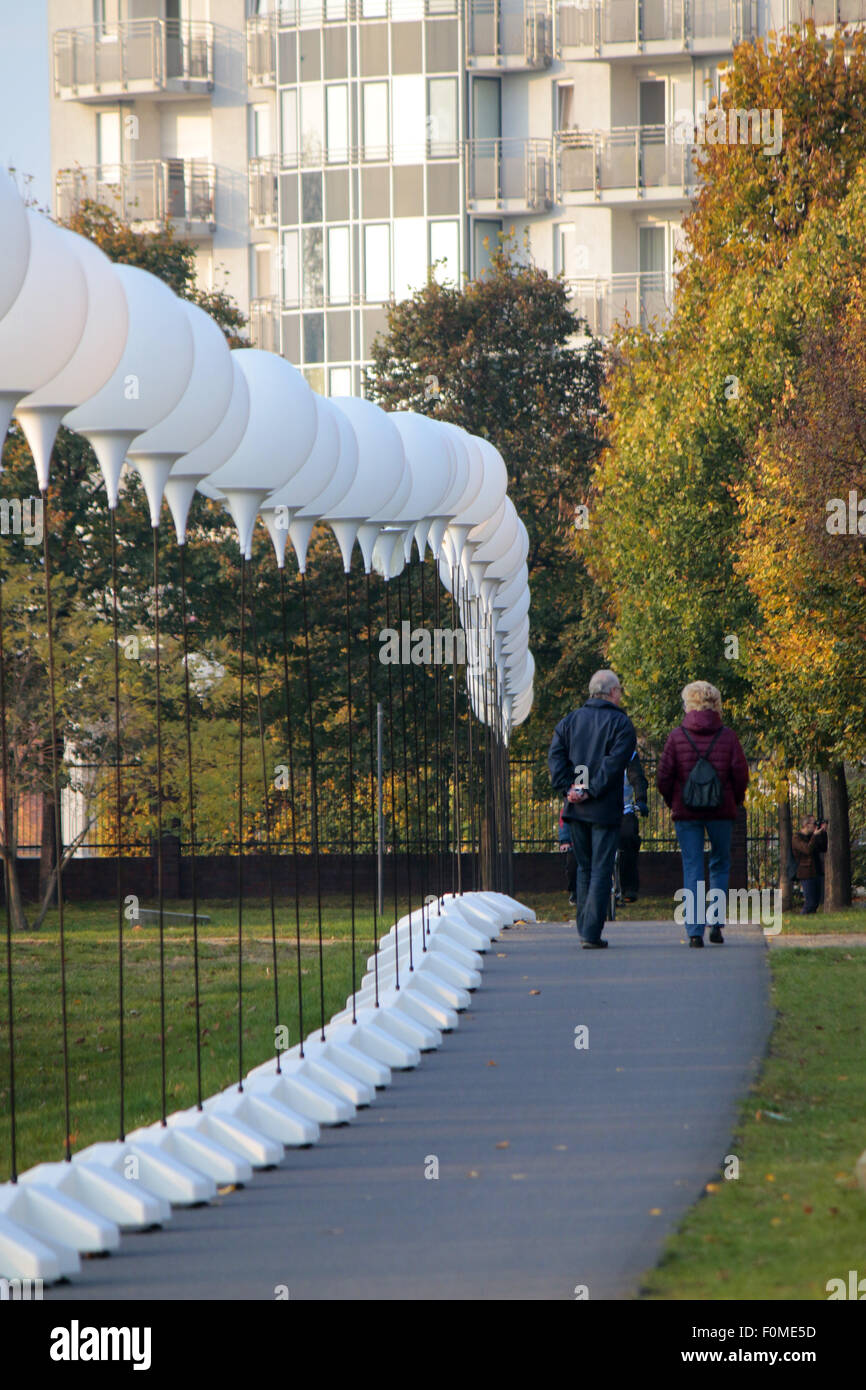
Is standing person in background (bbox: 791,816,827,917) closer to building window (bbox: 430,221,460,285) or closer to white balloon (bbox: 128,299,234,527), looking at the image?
white balloon (bbox: 128,299,234,527)

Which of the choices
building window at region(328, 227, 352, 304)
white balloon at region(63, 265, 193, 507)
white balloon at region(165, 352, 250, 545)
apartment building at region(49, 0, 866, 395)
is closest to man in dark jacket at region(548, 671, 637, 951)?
white balloon at region(165, 352, 250, 545)

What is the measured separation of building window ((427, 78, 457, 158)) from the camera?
1884 inches

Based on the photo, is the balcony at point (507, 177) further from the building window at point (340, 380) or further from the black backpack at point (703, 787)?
the black backpack at point (703, 787)

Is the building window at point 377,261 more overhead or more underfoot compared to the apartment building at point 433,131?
more underfoot

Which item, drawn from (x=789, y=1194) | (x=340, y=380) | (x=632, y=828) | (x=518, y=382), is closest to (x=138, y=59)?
(x=340, y=380)

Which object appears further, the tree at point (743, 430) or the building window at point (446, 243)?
the building window at point (446, 243)

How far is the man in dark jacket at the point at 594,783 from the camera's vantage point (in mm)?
12328

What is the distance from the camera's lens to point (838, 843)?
27.8 metres

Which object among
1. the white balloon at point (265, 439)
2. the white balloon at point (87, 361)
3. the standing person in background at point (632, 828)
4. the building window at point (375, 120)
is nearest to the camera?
the white balloon at point (87, 361)

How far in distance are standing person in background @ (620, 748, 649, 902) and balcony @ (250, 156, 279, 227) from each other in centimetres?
3709

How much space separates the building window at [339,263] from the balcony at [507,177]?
3.32 meters

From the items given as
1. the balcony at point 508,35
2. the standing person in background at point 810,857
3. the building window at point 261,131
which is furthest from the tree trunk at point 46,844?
the balcony at point 508,35

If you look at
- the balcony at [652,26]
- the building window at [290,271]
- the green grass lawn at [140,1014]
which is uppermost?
the balcony at [652,26]

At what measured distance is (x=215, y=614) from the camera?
33281mm
